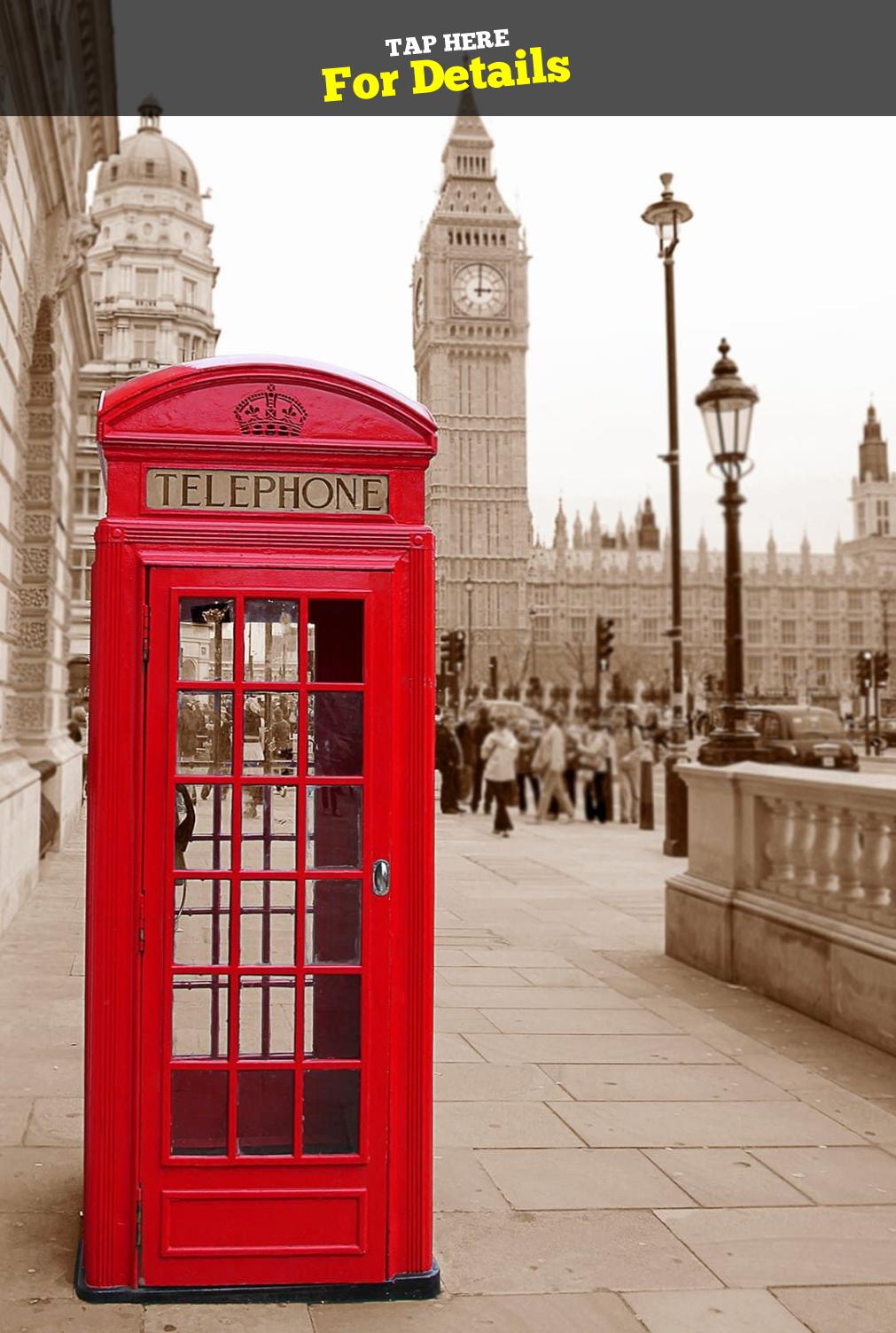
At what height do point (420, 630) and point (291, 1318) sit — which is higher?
point (420, 630)

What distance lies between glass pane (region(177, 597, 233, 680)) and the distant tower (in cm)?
13261

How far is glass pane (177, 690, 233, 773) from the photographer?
3420 millimetres

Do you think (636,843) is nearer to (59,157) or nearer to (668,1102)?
(59,157)

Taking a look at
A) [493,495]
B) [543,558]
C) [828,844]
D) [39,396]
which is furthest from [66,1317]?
[543,558]

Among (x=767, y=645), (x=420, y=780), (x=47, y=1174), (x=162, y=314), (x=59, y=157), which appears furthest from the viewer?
(x=767, y=645)

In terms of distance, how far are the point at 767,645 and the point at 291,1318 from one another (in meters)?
123

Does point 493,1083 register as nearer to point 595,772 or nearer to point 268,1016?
point 268,1016

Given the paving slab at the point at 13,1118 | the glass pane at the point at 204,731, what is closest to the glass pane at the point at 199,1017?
the glass pane at the point at 204,731

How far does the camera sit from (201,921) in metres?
3.45

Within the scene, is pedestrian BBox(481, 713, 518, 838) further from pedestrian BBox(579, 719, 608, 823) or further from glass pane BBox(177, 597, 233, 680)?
glass pane BBox(177, 597, 233, 680)

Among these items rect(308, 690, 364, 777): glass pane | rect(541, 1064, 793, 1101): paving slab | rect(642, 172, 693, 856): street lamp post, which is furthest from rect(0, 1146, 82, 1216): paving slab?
rect(642, 172, 693, 856): street lamp post

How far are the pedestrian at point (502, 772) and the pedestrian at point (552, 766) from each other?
139cm

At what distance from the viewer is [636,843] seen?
54.4 feet

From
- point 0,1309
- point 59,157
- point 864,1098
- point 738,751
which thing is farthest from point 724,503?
point 0,1309
